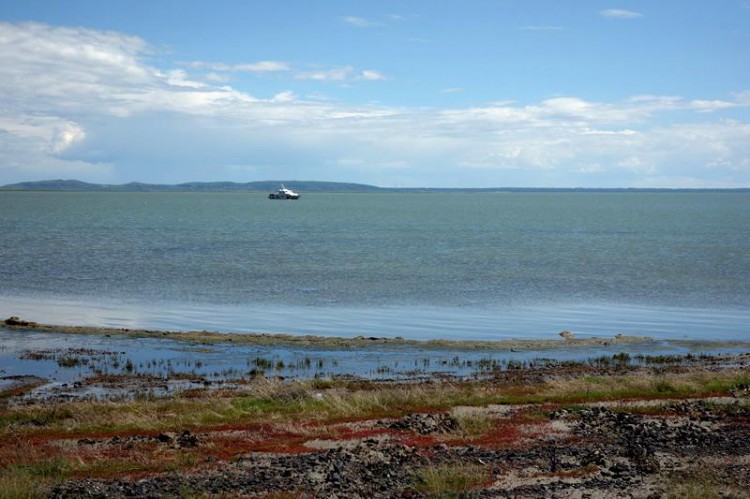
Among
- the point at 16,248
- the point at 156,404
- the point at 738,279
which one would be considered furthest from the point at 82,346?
the point at 16,248

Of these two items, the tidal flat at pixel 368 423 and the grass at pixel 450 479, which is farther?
the tidal flat at pixel 368 423

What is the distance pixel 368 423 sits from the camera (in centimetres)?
1889

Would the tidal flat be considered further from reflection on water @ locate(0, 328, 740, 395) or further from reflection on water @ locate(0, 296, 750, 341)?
reflection on water @ locate(0, 296, 750, 341)

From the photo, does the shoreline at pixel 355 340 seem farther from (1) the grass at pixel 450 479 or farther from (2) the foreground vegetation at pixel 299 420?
(1) the grass at pixel 450 479

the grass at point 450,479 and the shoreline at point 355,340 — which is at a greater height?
the grass at point 450,479

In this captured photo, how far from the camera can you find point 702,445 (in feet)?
56.0

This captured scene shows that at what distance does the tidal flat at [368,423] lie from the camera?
14.5m

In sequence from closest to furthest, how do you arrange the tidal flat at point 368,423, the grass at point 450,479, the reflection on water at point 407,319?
the grass at point 450,479, the tidal flat at point 368,423, the reflection on water at point 407,319

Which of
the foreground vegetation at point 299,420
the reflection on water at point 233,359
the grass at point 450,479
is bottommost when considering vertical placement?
the reflection on water at point 233,359

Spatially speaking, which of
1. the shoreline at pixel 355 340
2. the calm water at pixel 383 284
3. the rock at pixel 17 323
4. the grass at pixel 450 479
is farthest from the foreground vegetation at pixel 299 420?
the rock at pixel 17 323

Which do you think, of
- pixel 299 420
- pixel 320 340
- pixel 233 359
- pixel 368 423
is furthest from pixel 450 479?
pixel 320 340

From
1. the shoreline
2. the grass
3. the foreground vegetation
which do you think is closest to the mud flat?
the shoreline

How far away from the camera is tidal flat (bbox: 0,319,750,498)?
14.5m

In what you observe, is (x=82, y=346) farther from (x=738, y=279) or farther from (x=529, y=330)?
(x=738, y=279)
